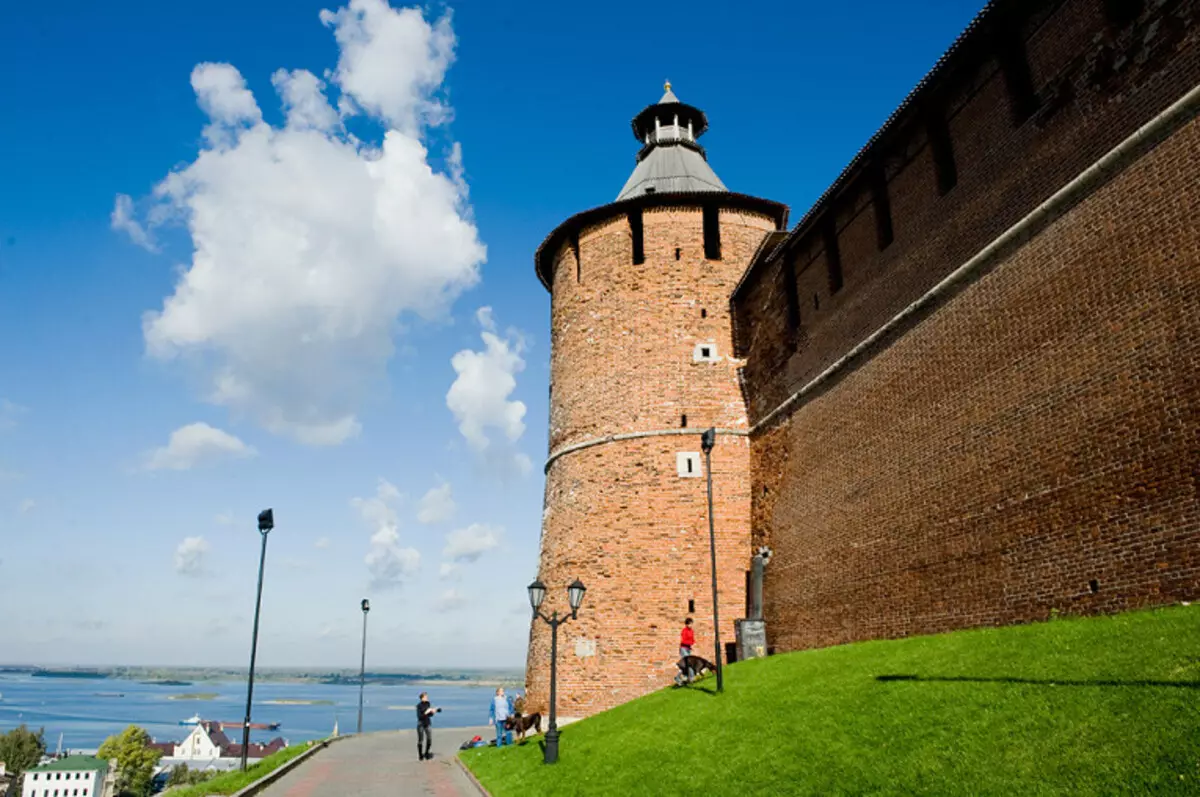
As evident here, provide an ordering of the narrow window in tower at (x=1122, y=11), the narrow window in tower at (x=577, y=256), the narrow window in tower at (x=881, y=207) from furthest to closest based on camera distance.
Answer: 1. the narrow window in tower at (x=577, y=256)
2. the narrow window in tower at (x=881, y=207)
3. the narrow window in tower at (x=1122, y=11)

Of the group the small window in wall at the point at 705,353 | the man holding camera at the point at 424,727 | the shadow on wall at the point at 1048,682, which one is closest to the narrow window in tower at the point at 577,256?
the small window in wall at the point at 705,353

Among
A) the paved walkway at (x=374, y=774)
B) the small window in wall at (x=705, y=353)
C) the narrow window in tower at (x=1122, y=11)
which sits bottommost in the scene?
the paved walkway at (x=374, y=774)

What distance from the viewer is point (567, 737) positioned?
13.4m

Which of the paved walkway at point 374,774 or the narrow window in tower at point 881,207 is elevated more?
the narrow window in tower at point 881,207

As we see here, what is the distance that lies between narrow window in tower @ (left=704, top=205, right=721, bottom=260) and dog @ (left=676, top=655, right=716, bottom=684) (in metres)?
9.92

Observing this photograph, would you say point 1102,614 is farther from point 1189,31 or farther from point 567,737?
point 567,737

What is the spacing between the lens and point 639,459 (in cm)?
1823

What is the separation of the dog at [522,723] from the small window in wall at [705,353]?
8594 millimetres

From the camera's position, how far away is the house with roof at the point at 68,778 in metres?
47.9

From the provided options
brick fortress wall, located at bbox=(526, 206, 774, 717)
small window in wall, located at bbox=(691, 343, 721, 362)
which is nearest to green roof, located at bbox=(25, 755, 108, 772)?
brick fortress wall, located at bbox=(526, 206, 774, 717)

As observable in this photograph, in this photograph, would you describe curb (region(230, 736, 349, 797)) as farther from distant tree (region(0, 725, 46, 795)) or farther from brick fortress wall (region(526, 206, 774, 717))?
distant tree (region(0, 725, 46, 795))

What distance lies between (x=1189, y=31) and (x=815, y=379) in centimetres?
833

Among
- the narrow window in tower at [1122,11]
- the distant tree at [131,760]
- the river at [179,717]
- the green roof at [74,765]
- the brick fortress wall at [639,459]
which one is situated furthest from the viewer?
the river at [179,717]

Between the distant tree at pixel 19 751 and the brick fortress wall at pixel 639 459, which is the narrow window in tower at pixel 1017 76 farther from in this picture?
the distant tree at pixel 19 751
